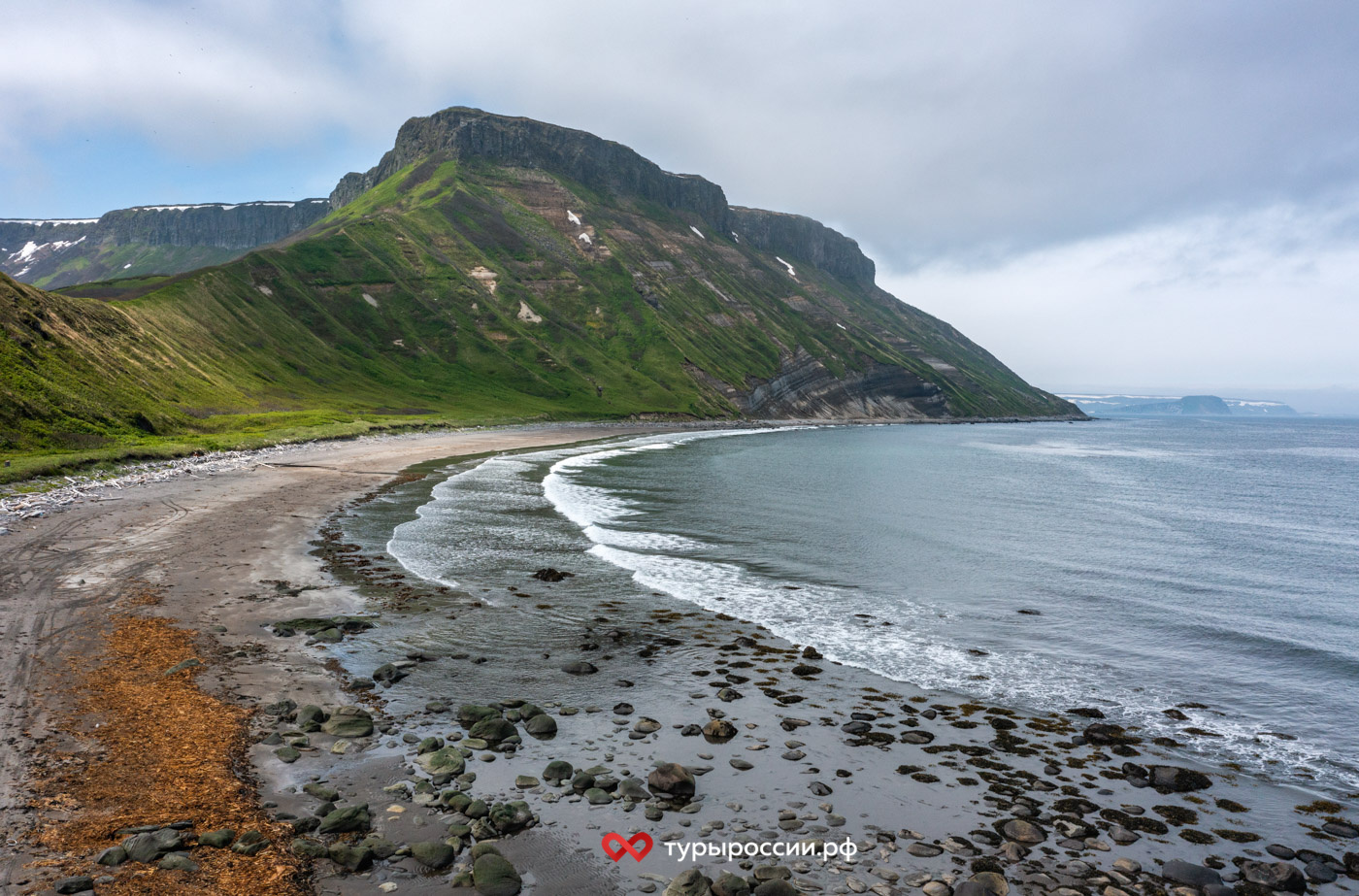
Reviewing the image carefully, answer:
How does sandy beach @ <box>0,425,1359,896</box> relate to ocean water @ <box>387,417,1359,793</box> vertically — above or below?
above

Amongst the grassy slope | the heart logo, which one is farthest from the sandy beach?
the grassy slope

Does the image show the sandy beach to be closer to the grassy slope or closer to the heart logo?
the heart logo

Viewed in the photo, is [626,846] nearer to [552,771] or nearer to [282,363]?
[552,771]

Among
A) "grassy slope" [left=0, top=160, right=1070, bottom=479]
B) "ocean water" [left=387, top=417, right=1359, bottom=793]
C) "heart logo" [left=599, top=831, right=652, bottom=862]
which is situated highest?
"grassy slope" [left=0, top=160, right=1070, bottom=479]

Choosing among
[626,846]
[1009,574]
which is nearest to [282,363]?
[1009,574]

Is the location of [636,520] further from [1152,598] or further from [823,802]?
[823,802]

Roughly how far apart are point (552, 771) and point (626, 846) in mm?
2473

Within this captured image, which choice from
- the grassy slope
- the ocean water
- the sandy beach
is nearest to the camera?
the sandy beach

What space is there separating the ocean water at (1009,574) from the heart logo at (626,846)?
Result: 35.1 ft

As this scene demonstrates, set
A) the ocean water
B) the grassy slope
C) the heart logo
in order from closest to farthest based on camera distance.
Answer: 1. the heart logo
2. the ocean water
3. the grassy slope

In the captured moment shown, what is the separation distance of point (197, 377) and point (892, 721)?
105 m

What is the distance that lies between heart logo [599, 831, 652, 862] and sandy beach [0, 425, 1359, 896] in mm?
165

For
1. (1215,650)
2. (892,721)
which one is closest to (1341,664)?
(1215,650)

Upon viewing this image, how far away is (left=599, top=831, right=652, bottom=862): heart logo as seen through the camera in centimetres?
1096
